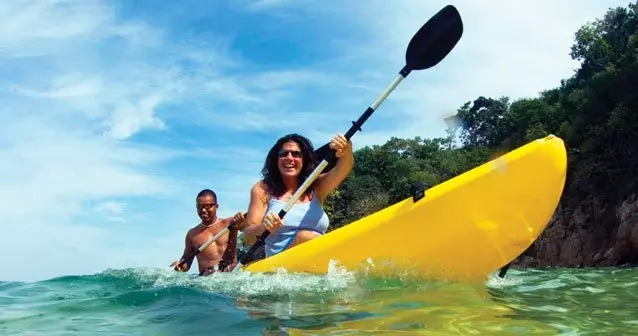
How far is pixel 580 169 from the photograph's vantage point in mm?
20766

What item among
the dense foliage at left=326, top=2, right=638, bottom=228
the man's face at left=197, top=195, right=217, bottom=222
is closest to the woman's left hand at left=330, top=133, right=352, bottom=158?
the man's face at left=197, top=195, right=217, bottom=222

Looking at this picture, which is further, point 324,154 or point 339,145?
point 324,154

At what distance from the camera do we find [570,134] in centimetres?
2136

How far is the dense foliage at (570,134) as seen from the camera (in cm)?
1928

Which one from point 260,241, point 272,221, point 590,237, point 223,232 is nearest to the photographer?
point 272,221

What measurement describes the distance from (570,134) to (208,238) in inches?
698

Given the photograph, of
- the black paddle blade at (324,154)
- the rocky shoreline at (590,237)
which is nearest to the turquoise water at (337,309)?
the black paddle blade at (324,154)

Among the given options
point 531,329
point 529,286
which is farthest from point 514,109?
point 531,329

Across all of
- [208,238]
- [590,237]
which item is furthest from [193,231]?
[590,237]

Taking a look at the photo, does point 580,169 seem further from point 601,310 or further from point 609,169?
point 601,310

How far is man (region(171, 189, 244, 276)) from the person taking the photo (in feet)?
21.7

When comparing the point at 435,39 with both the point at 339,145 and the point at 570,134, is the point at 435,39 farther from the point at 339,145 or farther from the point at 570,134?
the point at 570,134

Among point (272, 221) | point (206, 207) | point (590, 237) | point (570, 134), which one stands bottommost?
point (272, 221)

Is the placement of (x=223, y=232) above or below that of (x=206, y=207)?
below
